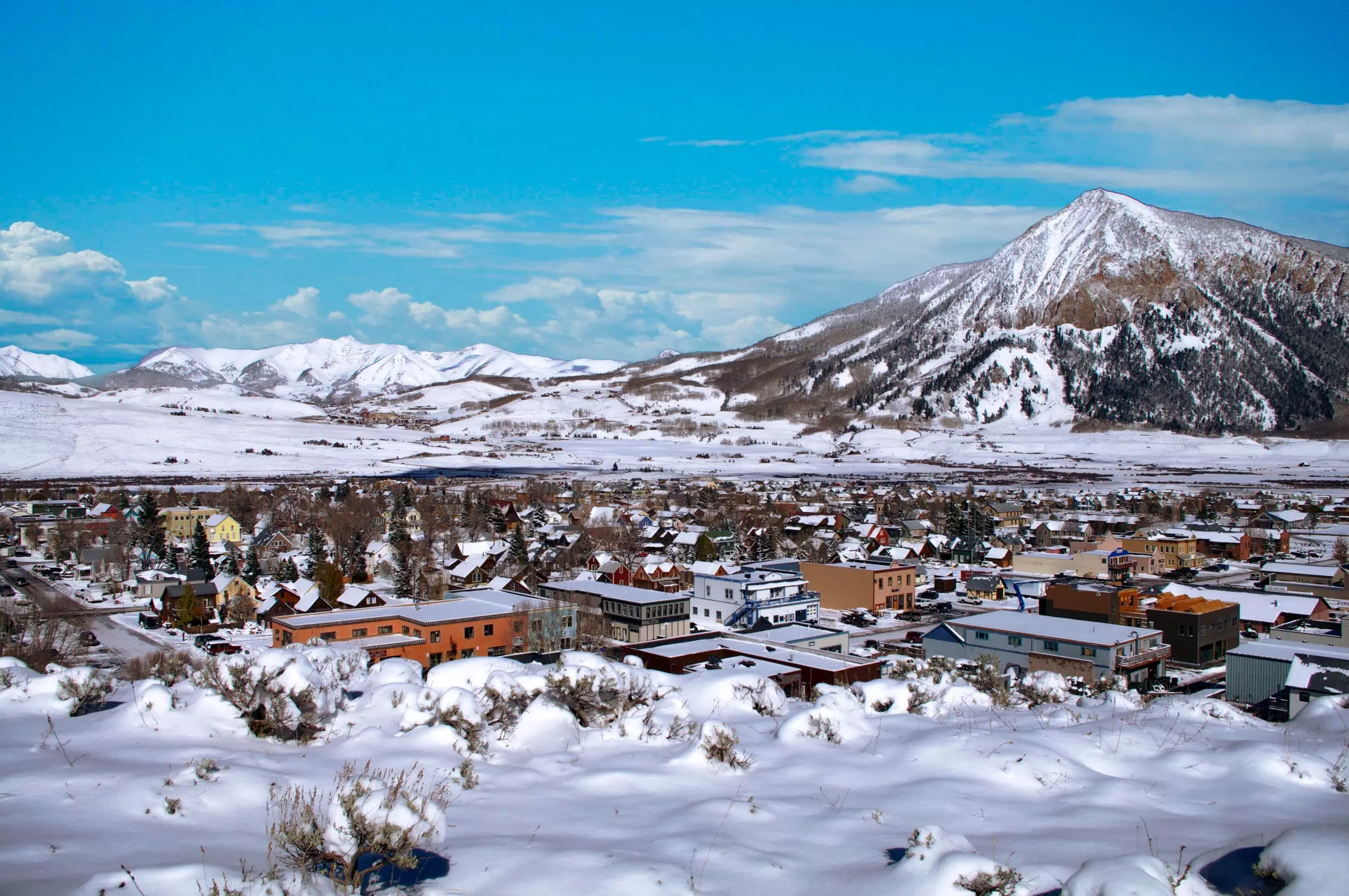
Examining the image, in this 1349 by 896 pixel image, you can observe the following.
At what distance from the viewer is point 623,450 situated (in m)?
114

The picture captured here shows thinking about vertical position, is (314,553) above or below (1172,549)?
above

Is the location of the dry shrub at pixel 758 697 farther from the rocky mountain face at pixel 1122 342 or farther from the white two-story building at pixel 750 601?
the rocky mountain face at pixel 1122 342

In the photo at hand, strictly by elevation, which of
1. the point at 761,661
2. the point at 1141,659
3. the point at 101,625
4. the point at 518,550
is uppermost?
the point at 761,661

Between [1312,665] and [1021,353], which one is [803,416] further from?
[1312,665]

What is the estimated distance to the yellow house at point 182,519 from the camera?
4319 centimetres

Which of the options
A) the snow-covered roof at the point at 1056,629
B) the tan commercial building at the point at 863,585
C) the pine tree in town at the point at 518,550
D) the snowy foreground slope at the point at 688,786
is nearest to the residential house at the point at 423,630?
the snow-covered roof at the point at 1056,629

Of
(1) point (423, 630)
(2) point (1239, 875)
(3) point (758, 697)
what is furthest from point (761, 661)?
(2) point (1239, 875)

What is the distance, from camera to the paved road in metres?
20.3

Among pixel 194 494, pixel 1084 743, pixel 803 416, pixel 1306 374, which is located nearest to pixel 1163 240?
pixel 1306 374

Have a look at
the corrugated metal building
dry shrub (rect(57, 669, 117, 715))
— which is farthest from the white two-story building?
dry shrub (rect(57, 669, 117, 715))

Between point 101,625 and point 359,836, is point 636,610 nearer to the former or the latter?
point 101,625

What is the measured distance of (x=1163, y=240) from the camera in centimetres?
15938

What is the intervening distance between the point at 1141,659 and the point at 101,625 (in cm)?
2541

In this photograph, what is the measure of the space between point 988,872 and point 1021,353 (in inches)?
5802
